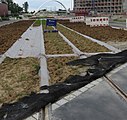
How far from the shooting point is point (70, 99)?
5.48 meters

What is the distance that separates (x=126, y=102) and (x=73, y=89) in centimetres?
138

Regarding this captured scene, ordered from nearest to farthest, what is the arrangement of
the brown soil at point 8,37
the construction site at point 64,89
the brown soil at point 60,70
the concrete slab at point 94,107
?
the concrete slab at point 94,107, the construction site at point 64,89, the brown soil at point 60,70, the brown soil at point 8,37

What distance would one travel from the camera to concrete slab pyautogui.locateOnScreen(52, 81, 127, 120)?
4.59 meters

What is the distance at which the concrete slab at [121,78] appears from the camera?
6.46 m

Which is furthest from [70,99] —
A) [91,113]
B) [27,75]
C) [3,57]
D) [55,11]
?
[55,11]

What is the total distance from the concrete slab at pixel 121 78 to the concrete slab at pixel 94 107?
551mm

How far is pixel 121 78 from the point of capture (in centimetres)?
729

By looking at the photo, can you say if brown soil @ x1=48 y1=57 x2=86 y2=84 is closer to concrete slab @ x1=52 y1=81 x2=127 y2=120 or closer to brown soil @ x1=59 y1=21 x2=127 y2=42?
concrete slab @ x1=52 y1=81 x2=127 y2=120

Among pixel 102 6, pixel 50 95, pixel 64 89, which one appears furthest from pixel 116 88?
pixel 102 6

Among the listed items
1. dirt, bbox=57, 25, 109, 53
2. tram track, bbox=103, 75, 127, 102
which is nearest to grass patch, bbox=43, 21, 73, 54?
dirt, bbox=57, 25, 109, 53

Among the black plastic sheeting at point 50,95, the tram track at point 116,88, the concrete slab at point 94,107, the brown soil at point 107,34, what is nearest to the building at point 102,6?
the brown soil at point 107,34

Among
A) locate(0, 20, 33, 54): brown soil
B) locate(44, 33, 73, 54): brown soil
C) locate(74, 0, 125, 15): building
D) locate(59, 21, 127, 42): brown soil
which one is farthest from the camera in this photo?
locate(74, 0, 125, 15): building

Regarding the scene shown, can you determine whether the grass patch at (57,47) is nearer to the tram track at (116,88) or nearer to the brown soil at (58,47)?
the brown soil at (58,47)

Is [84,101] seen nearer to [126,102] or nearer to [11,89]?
[126,102]
